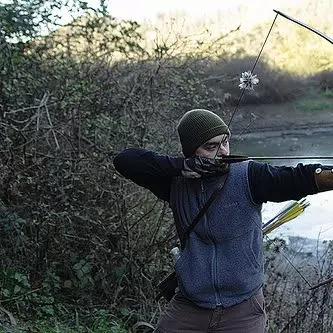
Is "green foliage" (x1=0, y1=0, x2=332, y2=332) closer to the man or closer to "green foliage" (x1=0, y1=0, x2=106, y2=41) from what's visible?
"green foliage" (x1=0, y1=0, x2=106, y2=41)

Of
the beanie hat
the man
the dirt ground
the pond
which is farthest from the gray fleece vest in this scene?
the dirt ground

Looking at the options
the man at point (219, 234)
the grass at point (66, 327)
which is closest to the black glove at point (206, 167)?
the man at point (219, 234)

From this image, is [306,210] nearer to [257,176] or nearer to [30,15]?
[30,15]

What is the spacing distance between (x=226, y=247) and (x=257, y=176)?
27 centimetres

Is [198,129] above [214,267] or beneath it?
above

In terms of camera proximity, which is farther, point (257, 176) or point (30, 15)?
point (30, 15)

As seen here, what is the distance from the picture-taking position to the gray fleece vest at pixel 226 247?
238 centimetres

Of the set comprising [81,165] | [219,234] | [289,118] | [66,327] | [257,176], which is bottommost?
[66,327]

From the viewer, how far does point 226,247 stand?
238 cm

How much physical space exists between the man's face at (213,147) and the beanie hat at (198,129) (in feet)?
0.05

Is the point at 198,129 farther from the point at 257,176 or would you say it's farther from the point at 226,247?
the point at 226,247

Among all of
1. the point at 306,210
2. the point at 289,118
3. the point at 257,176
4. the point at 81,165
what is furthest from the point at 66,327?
the point at 289,118

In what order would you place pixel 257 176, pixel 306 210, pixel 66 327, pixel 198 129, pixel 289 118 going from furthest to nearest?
pixel 289 118, pixel 306 210, pixel 66 327, pixel 198 129, pixel 257 176

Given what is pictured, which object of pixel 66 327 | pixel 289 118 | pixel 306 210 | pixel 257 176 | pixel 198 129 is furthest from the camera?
pixel 289 118
